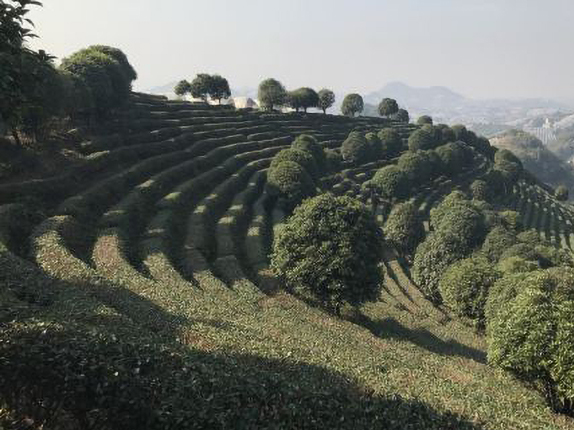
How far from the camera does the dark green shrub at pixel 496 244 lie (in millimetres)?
73375

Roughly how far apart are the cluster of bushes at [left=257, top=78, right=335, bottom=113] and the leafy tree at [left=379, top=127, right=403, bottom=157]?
30.4 m

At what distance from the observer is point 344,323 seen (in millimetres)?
40750

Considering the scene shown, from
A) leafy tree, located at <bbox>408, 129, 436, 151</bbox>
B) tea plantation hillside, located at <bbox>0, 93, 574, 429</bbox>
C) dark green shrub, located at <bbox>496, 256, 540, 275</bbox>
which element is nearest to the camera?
tea plantation hillside, located at <bbox>0, 93, 574, 429</bbox>

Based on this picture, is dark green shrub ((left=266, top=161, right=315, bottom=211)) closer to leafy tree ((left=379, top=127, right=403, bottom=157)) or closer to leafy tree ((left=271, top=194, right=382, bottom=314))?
leafy tree ((left=271, top=194, right=382, bottom=314))

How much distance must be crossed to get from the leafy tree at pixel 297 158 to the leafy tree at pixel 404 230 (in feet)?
57.3

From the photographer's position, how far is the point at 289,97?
466ft

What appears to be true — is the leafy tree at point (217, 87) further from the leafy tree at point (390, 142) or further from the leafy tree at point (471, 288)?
the leafy tree at point (471, 288)

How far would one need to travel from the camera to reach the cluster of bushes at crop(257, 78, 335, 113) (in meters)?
135

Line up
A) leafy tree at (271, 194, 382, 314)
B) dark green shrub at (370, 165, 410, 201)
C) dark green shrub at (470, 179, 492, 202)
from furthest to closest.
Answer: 1. dark green shrub at (470, 179, 492, 202)
2. dark green shrub at (370, 165, 410, 201)
3. leafy tree at (271, 194, 382, 314)

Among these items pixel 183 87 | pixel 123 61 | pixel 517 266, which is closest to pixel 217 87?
pixel 183 87

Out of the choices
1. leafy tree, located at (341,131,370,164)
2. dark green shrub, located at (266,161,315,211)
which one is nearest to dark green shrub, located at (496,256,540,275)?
dark green shrub, located at (266,161,315,211)

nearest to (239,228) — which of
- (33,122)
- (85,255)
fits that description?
(85,255)

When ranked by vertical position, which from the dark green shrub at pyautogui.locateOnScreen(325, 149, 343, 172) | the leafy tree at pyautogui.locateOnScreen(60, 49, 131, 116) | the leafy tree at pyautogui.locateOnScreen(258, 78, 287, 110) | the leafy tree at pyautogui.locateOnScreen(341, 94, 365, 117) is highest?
the leafy tree at pyautogui.locateOnScreen(60, 49, 131, 116)

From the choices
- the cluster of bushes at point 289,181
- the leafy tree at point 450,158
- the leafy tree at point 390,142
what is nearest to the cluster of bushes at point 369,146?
the leafy tree at point 390,142
